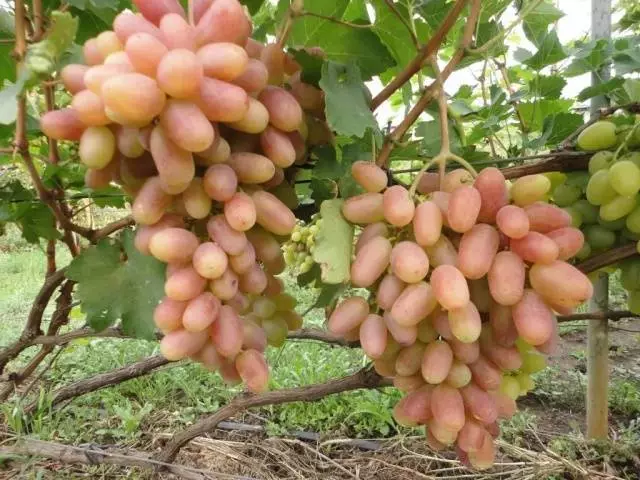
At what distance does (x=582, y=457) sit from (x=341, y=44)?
4.60 feet

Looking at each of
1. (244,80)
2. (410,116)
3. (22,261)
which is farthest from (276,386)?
(22,261)

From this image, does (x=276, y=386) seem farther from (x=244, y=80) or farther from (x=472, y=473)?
(x=244, y=80)

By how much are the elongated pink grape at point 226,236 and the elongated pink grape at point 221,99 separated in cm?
12

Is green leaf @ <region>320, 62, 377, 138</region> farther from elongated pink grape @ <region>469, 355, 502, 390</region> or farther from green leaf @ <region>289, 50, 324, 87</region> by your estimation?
elongated pink grape @ <region>469, 355, 502, 390</region>

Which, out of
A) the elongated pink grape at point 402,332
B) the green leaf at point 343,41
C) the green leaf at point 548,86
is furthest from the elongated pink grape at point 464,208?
the green leaf at point 548,86

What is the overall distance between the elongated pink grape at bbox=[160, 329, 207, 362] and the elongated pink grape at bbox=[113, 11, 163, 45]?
0.94 feet

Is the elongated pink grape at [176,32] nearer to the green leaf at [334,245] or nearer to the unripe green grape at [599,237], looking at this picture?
the green leaf at [334,245]

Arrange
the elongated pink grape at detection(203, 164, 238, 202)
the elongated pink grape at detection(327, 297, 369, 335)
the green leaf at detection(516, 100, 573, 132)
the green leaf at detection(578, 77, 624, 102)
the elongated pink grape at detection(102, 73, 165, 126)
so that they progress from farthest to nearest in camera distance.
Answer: the green leaf at detection(516, 100, 573, 132)
the green leaf at detection(578, 77, 624, 102)
the elongated pink grape at detection(327, 297, 369, 335)
the elongated pink grape at detection(203, 164, 238, 202)
the elongated pink grape at detection(102, 73, 165, 126)

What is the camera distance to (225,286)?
599mm

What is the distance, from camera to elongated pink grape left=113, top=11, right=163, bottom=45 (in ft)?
1.64

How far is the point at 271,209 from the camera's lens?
2.00 feet

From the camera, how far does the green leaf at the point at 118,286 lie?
0.73 meters

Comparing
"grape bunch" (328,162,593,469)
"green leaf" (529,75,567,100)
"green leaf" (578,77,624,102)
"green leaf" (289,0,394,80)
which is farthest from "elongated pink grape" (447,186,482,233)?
"green leaf" (529,75,567,100)

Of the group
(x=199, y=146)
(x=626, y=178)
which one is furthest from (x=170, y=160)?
(x=626, y=178)
